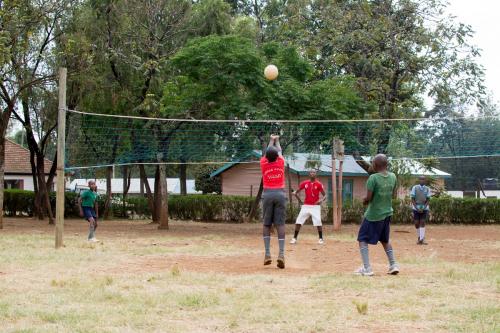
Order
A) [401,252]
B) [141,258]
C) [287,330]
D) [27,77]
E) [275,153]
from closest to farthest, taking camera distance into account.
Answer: [287,330], [275,153], [141,258], [401,252], [27,77]

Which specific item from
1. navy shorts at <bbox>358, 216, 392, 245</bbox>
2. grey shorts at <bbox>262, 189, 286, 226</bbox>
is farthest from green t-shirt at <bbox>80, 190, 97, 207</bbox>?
navy shorts at <bbox>358, 216, 392, 245</bbox>

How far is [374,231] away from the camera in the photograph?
9.90 metres

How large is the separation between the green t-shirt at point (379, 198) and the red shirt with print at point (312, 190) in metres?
6.24

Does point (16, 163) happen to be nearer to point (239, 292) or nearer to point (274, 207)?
point (274, 207)

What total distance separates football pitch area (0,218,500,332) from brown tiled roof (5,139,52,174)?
29091mm

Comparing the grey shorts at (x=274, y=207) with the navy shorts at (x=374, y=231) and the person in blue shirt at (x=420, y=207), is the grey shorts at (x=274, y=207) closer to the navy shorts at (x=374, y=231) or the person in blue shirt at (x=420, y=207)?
the navy shorts at (x=374, y=231)

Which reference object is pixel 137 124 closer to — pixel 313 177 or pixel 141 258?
pixel 313 177

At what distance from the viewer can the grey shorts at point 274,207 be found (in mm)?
10977

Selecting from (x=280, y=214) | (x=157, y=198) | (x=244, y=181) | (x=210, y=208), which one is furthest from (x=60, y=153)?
(x=244, y=181)

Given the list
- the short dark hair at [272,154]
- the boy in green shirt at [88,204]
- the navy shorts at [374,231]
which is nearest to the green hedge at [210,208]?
the boy in green shirt at [88,204]

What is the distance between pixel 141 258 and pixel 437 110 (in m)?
27.6

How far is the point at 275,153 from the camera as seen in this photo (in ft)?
35.8

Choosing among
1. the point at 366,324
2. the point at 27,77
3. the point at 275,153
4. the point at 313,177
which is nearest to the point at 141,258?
the point at 275,153

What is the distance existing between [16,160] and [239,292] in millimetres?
36603
